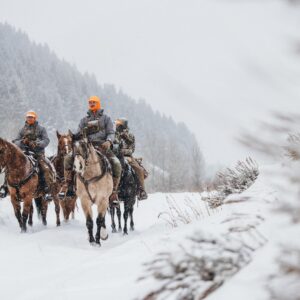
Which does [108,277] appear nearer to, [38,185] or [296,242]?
[296,242]

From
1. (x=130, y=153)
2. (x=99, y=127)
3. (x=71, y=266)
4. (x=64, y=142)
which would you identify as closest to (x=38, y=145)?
(x=64, y=142)

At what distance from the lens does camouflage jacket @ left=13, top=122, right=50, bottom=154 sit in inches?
509

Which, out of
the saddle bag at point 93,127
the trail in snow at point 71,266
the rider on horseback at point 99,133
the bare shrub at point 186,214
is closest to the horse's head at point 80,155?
the rider on horseback at point 99,133

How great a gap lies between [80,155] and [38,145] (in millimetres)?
4096

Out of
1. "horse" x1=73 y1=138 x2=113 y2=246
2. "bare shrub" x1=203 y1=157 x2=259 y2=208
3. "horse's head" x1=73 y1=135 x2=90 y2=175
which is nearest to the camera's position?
"bare shrub" x1=203 y1=157 x2=259 y2=208

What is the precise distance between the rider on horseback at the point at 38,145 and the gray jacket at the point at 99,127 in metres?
2.35

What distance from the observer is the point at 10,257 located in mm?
6961

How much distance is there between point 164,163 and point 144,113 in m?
61.8

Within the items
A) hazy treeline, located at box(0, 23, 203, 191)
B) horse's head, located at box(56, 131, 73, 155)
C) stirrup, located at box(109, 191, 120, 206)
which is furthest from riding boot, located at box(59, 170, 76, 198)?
hazy treeline, located at box(0, 23, 203, 191)

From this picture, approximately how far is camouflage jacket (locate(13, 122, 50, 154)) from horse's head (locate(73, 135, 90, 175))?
3.91 meters

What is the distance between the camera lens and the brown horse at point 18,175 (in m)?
11.4

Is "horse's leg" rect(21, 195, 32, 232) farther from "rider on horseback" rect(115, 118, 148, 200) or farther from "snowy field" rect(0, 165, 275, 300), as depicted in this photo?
"snowy field" rect(0, 165, 275, 300)

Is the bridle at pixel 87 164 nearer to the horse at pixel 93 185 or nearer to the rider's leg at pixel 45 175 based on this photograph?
the horse at pixel 93 185

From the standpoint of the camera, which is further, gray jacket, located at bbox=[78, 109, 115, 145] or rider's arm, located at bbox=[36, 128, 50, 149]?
rider's arm, located at bbox=[36, 128, 50, 149]
